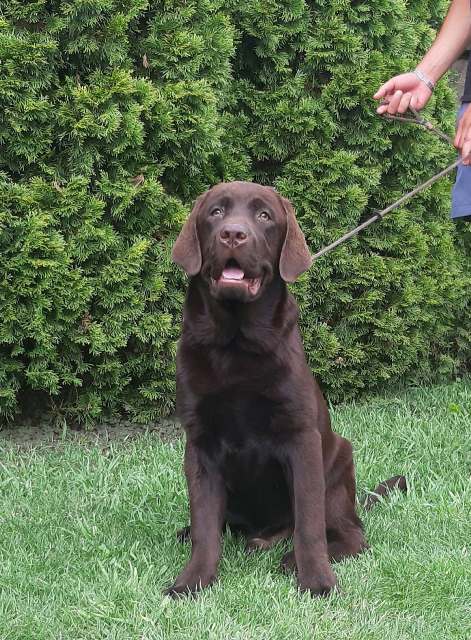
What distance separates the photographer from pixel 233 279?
282 cm

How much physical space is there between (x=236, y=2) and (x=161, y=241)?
4.60ft

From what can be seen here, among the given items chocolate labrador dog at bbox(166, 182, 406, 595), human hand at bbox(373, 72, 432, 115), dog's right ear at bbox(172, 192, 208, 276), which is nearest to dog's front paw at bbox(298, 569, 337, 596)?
chocolate labrador dog at bbox(166, 182, 406, 595)

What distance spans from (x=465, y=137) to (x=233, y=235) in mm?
1279

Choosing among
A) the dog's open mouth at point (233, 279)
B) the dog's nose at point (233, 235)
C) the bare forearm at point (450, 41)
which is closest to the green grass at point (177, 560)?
the dog's open mouth at point (233, 279)

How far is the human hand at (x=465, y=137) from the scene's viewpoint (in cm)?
350

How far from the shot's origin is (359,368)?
5.57 metres

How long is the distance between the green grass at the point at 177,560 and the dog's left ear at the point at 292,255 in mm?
1004

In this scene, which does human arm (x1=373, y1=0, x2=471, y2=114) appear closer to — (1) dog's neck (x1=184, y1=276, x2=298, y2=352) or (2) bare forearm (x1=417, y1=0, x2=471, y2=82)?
(2) bare forearm (x1=417, y1=0, x2=471, y2=82)

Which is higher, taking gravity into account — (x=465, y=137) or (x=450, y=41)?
(x=450, y=41)

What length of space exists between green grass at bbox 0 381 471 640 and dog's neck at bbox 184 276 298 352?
2.55 ft

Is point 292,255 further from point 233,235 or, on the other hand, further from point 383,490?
point 383,490

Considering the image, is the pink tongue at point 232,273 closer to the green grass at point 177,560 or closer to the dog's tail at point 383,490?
the green grass at point 177,560

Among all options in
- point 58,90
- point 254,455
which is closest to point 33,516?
point 254,455

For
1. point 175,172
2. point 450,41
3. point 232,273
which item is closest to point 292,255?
point 232,273
